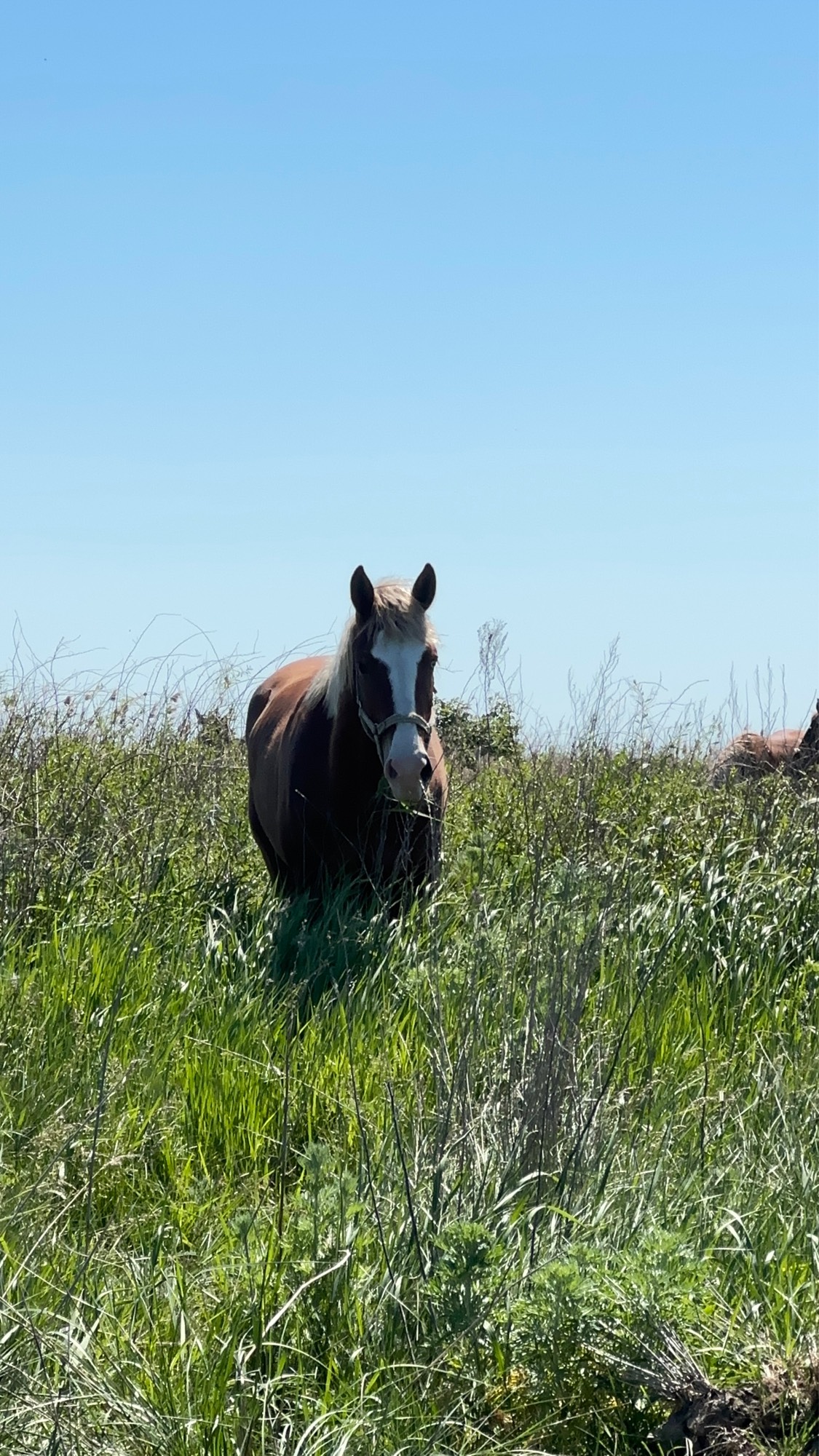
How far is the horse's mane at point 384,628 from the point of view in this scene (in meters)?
6.00

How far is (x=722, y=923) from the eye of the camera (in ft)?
19.4

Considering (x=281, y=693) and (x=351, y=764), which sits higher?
(x=281, y=693)

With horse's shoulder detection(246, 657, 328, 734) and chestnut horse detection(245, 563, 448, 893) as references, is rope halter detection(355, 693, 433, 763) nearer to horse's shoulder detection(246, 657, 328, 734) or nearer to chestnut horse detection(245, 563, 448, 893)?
chestnut horse detection(245, 563, 448, 893)

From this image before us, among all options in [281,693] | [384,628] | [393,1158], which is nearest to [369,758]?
[384,628]

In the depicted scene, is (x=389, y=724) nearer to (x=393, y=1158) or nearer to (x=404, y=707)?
(x=404, y=707)

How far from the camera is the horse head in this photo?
5551 mm

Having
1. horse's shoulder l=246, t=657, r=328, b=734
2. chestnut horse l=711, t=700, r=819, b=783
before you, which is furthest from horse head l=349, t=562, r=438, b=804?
chestnut horse l=711, t=700, r=819, b=783

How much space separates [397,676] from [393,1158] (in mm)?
2989

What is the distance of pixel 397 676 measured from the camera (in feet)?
19.1

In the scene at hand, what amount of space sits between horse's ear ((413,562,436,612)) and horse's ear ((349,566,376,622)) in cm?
25

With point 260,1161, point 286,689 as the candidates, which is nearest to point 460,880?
point 286,689

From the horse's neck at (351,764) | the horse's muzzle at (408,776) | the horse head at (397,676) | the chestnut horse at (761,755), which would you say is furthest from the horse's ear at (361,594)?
the chestnut horse at (761,755)

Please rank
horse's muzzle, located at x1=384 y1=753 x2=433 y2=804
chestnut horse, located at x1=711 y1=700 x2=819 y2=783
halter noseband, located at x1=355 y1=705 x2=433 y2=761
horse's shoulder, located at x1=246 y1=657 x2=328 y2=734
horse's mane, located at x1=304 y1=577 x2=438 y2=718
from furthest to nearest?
1. chestnut horse, located at x1=711 y1=700 x2=819 y2=783
2. horse's shoulder, located at x1=246 y1=657 x2=328 y2=734
3. horse's mane, located at x1=304 y1=577 x2=438 y2=718
4. halter noseband, located at x1=355 y1=705 x2=433 y2=761
5. horse's muzzle, located at x1=384 y1=753 x2=433 y2=804

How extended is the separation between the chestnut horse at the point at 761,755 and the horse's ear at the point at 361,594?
120 inches
